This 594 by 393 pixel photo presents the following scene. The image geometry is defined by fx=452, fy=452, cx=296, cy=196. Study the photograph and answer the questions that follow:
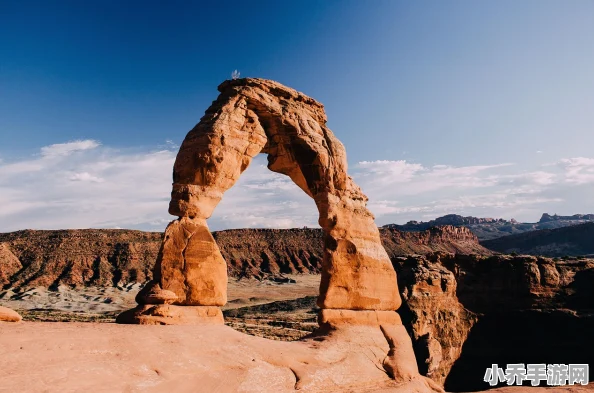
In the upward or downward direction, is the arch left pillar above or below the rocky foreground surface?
above

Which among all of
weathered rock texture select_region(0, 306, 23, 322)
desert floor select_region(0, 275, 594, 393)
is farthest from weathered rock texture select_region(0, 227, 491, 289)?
weathered rock texture select_region(0, 306, 23, 322)

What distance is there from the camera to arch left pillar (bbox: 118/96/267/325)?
27.6 feet

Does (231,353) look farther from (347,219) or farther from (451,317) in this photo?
(451,317)

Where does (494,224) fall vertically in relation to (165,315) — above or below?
above

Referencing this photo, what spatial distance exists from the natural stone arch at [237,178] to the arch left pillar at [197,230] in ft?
0.06

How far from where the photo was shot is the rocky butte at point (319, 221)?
351 inches

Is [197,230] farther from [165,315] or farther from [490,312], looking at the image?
[490,312]

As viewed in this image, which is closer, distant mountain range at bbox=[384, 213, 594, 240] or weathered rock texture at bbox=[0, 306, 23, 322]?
weathered rock texture at bbox=[0, 306, 23, 322]

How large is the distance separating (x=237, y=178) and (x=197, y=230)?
1.63 metres

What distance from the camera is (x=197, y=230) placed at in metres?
9.31

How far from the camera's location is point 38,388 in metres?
4.80

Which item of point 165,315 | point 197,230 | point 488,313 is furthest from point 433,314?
point 165,315

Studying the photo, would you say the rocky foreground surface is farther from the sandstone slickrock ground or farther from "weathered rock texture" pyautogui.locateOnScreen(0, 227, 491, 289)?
"weathered rock texture" pyautogui.locateOnScreen(0, 227, 491, 289)

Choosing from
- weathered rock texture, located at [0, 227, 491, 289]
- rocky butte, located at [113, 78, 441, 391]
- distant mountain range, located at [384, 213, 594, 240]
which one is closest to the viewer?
rocky butte, located at [113, 78, 441, 391]
